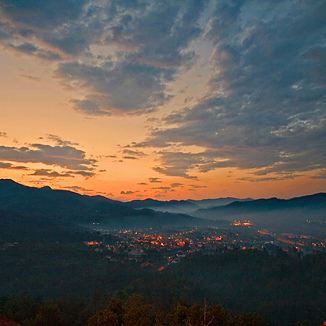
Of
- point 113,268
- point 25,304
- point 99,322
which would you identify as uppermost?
point 99,322

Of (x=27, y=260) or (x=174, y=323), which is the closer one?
(x=174, y=323)

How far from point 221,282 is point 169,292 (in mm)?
21319

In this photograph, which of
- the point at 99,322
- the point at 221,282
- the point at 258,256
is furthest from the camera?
→ the point at 258,256

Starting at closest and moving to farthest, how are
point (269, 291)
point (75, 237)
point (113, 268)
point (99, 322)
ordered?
point (99, 322)
point (269, 291)
point (113, 268)
point (75, 237)

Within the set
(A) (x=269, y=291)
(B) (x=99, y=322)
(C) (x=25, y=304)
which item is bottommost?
(A) (x=269, y=291)

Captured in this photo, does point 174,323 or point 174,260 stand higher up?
point 174,323

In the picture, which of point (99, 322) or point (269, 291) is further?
point (269, 291)

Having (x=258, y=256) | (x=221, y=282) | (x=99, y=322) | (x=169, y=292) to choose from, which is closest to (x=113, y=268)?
(x=169, y=292)

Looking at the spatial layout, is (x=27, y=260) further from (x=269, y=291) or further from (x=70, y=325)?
(x=269, y=291)

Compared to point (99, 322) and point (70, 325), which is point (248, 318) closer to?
point (99, 322)

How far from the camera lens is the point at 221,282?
6612 cm

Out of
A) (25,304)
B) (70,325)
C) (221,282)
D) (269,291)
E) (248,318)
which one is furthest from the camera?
(221,282)

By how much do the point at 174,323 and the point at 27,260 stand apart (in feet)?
227

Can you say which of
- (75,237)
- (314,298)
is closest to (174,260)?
(314,298)
